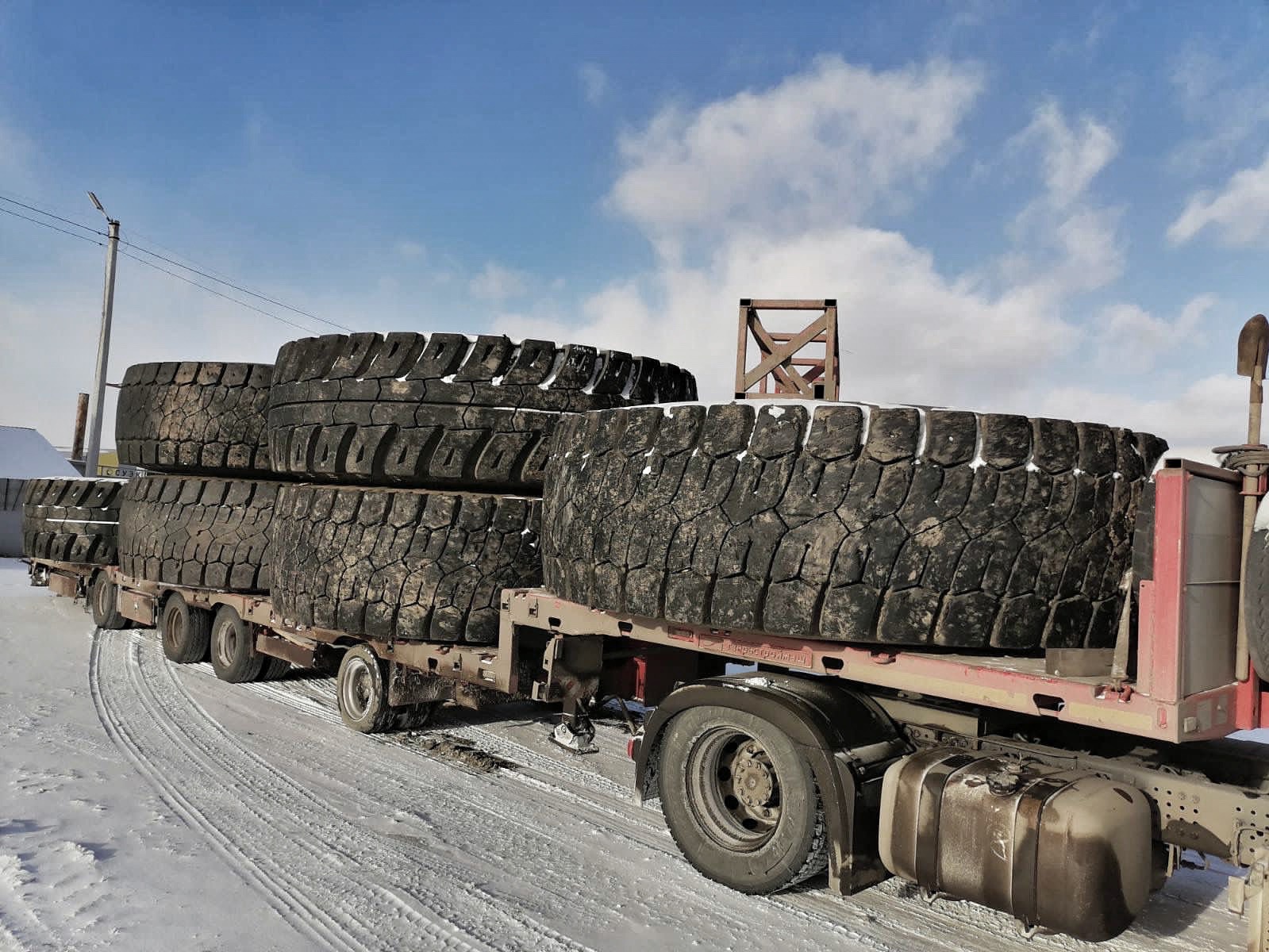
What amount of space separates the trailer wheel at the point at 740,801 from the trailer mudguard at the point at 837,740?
0.08 meters

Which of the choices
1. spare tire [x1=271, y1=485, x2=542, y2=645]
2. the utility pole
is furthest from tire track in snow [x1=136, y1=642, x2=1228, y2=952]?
the utility pole

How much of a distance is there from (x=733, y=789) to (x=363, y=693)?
11.9 ft

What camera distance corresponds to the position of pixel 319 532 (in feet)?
20.5

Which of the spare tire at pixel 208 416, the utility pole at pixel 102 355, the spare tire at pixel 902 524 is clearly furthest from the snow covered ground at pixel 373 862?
the utility pole at pixel 102 355

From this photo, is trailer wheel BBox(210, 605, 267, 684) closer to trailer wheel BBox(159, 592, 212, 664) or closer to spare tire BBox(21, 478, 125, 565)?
trailer wheel BBox(159, 592, 212, 664)

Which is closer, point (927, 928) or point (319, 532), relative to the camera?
point (927, 928)

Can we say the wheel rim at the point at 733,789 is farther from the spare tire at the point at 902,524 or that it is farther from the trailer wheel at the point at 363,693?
the trailer wheel at the point at 363,693

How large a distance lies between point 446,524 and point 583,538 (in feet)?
5.77

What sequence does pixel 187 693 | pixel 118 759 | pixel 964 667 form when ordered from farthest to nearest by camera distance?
1. pixel 187 693
2. pixel 118 759
3. pixel 964 667

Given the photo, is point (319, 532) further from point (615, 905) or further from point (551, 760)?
point (615, 905)

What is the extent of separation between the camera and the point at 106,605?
37.2 feet

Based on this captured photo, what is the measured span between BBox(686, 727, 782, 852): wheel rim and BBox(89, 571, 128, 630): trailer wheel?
9.60 metres

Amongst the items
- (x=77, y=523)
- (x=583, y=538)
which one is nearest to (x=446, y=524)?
(x=583, y=538)

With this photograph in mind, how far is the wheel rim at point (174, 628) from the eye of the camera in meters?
9.10
